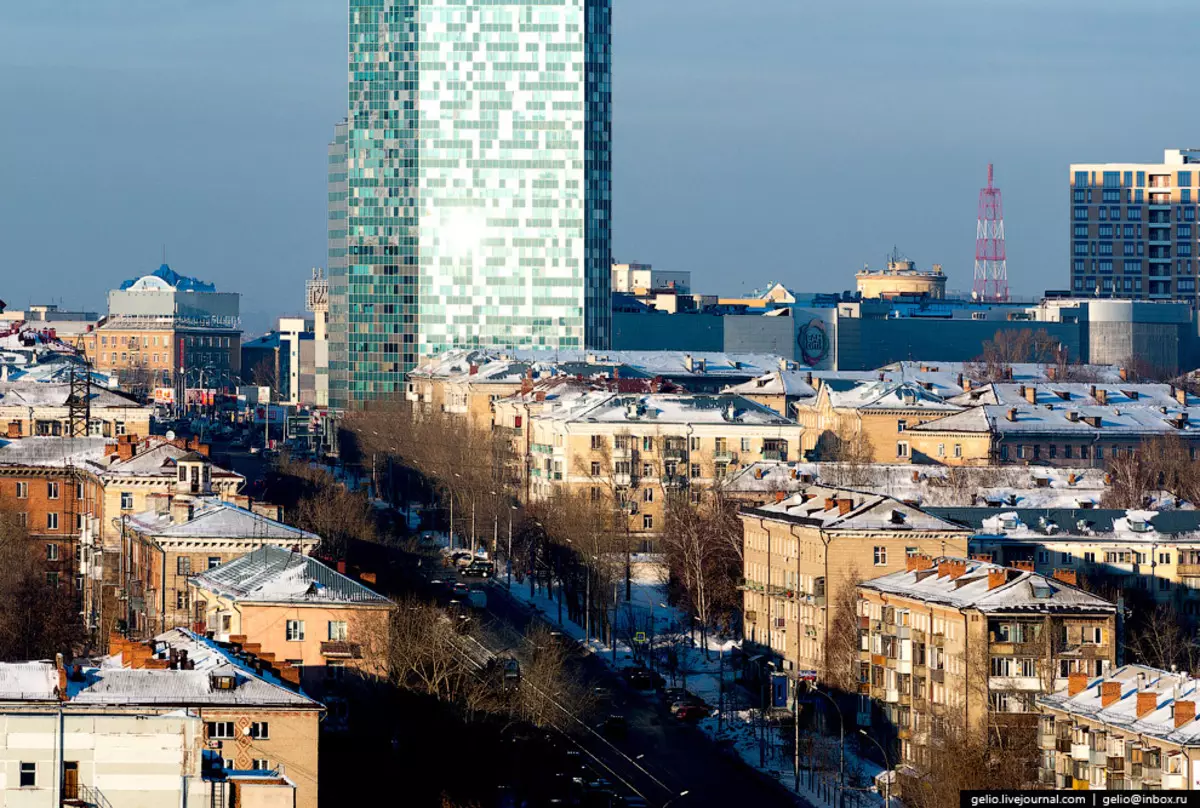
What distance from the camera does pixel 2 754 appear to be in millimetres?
51500

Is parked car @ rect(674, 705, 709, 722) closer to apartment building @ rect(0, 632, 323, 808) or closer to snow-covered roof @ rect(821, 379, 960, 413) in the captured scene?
apartment building @ rect(0, 632, 323, 808)

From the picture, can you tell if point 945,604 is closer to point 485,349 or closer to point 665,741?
point 665,741

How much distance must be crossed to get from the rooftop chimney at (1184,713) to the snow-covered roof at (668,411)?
233 feet

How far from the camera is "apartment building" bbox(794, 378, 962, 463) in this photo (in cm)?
14438

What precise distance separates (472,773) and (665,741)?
13808mm

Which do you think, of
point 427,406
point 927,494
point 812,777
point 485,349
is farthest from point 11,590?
point 485,349

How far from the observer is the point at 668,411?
452ft

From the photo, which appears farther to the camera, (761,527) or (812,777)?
(761,527)

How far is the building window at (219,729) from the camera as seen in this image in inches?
2279

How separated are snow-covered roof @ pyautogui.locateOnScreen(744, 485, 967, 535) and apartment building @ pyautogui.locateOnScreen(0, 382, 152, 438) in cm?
4442

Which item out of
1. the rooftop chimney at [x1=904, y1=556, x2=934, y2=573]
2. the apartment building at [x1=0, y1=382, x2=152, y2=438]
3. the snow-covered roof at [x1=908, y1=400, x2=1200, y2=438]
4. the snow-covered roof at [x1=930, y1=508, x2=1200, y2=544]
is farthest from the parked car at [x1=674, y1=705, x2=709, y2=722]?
the snow-covered roof at [x1=908, y1=400, x2=1200, y2=438]

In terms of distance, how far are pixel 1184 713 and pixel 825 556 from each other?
2904 centimetres

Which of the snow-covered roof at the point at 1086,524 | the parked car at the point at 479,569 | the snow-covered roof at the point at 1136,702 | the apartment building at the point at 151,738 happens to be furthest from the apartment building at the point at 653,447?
the apartment building at the point at 151,738

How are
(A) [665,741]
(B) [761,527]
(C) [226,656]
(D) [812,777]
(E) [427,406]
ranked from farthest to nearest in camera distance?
(E) [427,406] < (B) [761,527] < (A) [665,741] < (D) [812,777] < (C) [226,656]
